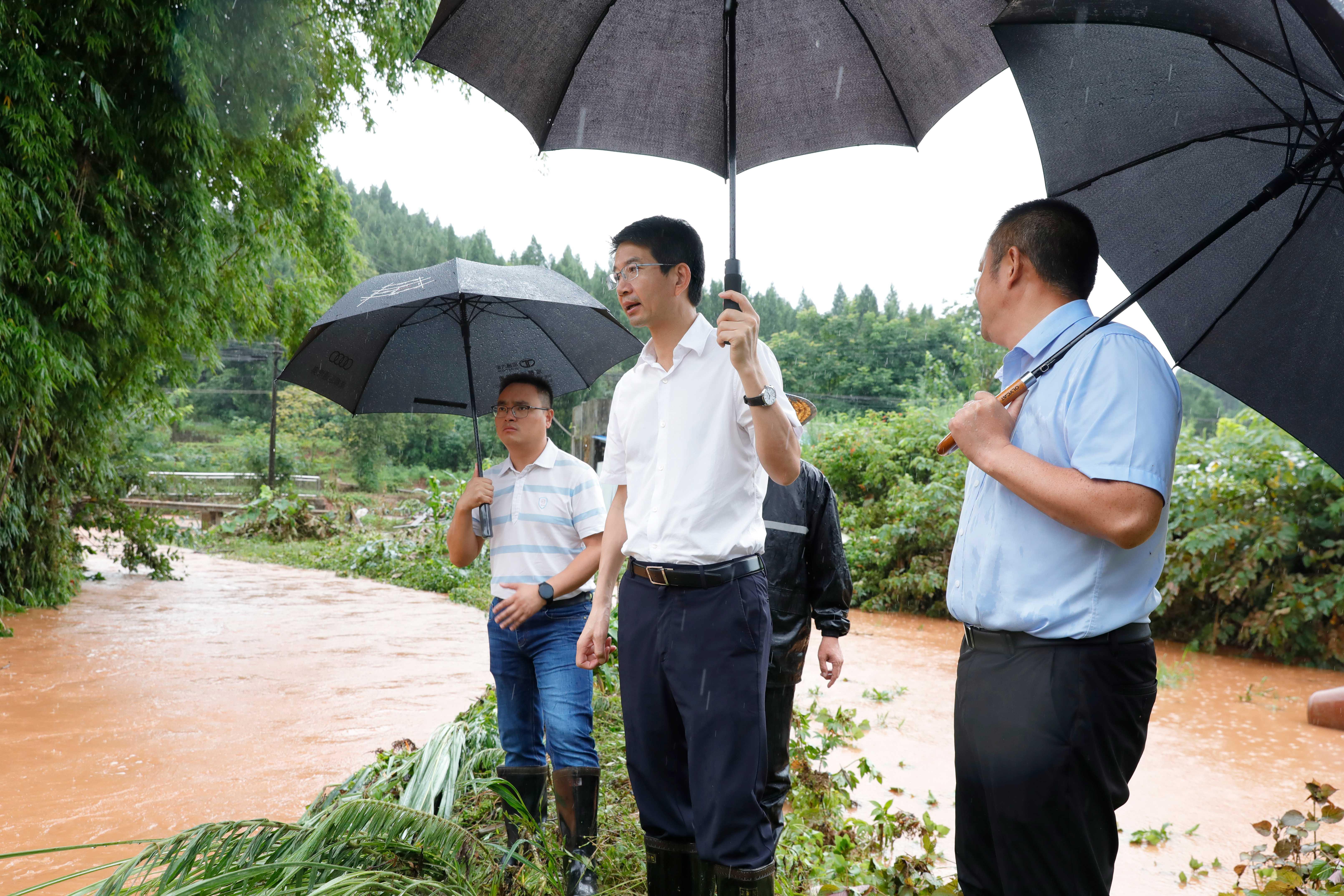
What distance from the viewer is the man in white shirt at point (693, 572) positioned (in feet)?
7.04

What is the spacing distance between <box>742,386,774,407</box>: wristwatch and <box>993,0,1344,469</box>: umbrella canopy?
0.81 m

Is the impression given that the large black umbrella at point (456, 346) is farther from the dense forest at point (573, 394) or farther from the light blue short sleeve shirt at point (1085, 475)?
the dense forest at point (573, 394)

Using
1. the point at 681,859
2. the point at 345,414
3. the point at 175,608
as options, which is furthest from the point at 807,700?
the point at 345,414

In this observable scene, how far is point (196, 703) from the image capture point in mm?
6637

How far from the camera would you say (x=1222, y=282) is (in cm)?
208

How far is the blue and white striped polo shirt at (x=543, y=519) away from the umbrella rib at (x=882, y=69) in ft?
4.96

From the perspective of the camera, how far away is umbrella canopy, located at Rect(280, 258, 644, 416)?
3490mm

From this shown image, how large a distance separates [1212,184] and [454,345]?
2758mm

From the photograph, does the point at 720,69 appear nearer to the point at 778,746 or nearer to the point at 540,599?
the point at 540,599

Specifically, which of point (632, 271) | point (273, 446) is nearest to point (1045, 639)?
point (632, 271)

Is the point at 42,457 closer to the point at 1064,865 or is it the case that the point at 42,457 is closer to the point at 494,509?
the point at 494,509

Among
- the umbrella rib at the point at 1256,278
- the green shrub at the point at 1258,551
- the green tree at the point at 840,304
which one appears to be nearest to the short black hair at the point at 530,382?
the umbrella rib at the point at 1256,278

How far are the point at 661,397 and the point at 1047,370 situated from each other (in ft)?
3.22

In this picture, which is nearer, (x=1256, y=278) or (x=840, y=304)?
(x=1256, y=278)
